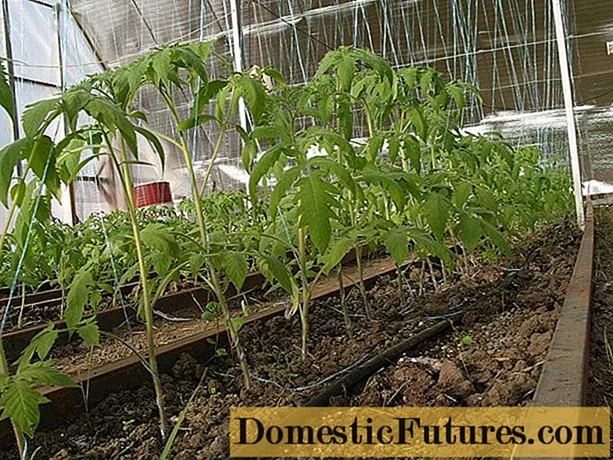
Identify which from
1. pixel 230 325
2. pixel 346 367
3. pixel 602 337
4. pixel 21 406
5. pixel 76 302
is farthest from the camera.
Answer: pixel 602 337

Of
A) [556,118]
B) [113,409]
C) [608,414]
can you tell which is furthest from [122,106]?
[556,118]

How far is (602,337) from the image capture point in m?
1.67

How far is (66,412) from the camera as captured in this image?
1.33m

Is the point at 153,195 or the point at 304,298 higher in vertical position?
the point at 153,195

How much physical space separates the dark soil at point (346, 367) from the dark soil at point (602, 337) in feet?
0.39

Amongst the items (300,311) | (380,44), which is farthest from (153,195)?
(300,311)

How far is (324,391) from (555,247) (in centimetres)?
A: 236

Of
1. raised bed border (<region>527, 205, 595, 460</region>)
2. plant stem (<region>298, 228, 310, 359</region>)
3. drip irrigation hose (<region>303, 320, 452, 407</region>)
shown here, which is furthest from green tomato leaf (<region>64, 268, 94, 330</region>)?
raised bed border (<region>527, 205, 595, 460</region>)

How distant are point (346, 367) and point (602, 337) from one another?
728 mm

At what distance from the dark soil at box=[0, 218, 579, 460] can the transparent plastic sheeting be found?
5.84 metres

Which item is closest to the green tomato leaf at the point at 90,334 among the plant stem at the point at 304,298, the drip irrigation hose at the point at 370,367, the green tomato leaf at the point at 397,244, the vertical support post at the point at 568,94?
the drip irrigation hose at the point at 370,367

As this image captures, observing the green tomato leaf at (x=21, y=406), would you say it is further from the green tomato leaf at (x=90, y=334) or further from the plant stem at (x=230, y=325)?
the plant stem at (x=230, y=325)

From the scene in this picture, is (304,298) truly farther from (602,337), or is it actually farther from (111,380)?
(602,337)

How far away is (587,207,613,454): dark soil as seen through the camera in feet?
4.19
